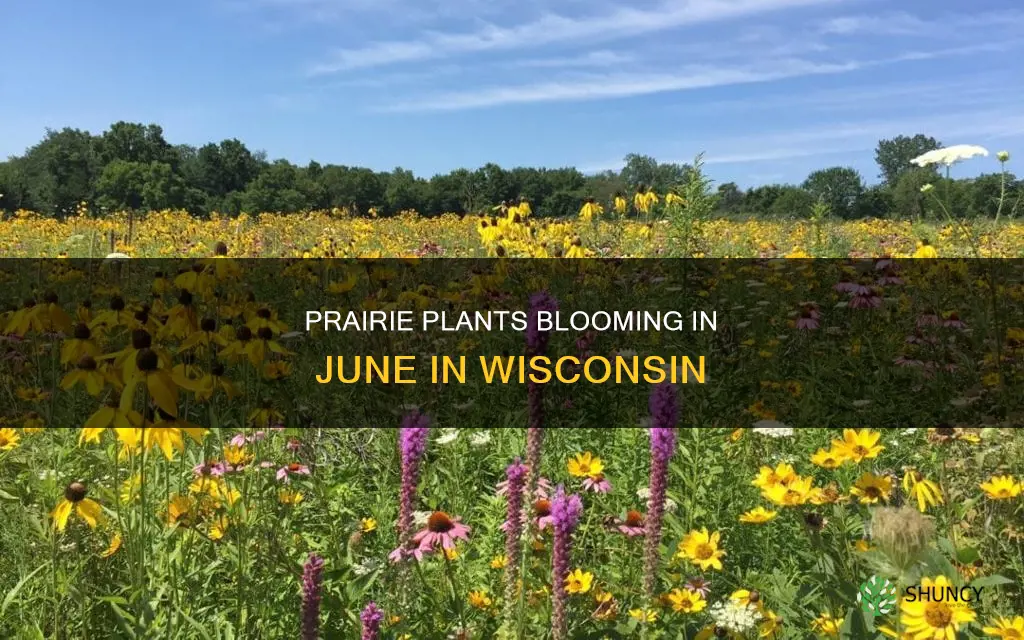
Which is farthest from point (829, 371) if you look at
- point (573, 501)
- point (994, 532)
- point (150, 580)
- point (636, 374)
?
point (150, 580)

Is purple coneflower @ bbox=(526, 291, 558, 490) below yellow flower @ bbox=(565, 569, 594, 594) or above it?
above

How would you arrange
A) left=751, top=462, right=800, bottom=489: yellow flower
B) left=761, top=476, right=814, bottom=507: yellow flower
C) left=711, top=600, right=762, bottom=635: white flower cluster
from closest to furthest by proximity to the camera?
1. left=711, top=600, right=762, bottom=635: white flower cluster
2. left=761, top=476, right=814, bottom=507: yellow flower
3. left=751, top=462, right=800, bottom=489: yellow flower

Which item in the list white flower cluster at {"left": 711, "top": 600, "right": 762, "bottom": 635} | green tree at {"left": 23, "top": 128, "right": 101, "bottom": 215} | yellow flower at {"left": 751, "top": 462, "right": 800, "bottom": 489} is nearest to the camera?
white flower cluster at {"left": 711, "top": 600, "right": 762, "bottom": 635}

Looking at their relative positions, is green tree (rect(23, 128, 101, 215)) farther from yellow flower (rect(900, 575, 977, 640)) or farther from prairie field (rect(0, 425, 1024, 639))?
yellow flower (rect(900, 575, 977, 640))

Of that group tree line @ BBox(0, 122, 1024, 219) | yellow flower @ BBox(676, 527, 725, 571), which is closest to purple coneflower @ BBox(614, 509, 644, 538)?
yellow flower @ BBox(676, 527, 725, 571)

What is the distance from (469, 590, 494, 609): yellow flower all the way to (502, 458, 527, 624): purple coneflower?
0.41 m

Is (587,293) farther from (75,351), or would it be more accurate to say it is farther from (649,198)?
(75,351)

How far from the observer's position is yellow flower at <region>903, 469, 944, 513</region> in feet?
7.50

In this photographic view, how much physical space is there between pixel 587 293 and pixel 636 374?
169 centimetres

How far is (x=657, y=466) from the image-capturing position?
4.94 feet

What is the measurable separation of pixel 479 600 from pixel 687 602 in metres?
0.57

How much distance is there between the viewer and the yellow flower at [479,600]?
2.03m

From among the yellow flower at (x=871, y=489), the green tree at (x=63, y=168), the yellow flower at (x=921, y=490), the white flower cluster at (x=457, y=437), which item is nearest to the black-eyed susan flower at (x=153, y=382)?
the white flower cluster at (x=457, y=437)

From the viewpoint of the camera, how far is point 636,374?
13.5 ft
